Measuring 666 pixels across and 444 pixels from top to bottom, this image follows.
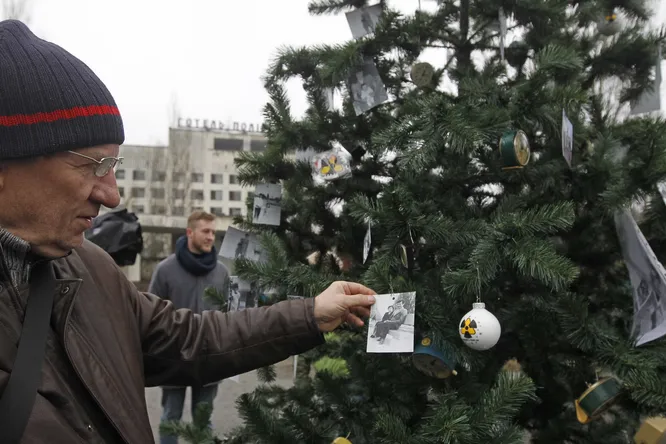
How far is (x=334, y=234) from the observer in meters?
2.49

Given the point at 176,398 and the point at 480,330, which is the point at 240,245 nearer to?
the point at 480,330

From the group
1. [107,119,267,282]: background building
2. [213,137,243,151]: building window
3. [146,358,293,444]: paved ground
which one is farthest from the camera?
[213,137,243,151]: building window

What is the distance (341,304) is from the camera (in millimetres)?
1577

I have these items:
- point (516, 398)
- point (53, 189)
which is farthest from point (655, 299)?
point (53, 189)

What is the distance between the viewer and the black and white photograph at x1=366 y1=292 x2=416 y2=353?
1554 mm

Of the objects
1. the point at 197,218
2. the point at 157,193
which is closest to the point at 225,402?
the point at 197,218

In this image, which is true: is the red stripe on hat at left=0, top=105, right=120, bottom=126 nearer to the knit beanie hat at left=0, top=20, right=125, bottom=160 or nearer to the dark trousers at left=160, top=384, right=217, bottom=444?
the knit beanie hat at left=0, top=20, right=125, bottom=160

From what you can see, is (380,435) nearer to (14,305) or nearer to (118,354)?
(118,354)

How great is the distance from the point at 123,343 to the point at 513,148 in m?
1.19

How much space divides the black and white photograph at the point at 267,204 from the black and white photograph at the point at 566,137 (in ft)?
3.84

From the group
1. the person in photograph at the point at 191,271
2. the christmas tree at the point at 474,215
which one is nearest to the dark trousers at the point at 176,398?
the person in photograph at the point at 191,271

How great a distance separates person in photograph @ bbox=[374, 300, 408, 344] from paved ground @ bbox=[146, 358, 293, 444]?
129 inches

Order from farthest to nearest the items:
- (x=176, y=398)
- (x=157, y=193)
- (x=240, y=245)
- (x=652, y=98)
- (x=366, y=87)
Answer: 1. (x=157, y=193)
2. (x=176, y=398)
3. (x=240, y=245)
4. (x=652, y=98)
5. (x=366, y=87)

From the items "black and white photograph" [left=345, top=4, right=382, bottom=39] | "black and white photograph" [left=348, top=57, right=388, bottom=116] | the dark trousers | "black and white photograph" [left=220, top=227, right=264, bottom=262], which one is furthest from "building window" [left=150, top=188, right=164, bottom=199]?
"black and white photograph" [left=348, top=57, right=388, bottom=116]
